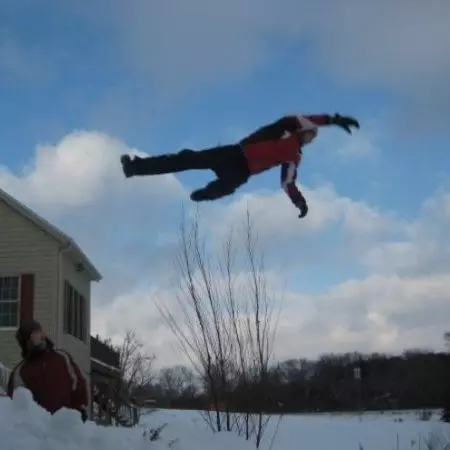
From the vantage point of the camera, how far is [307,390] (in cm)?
5047

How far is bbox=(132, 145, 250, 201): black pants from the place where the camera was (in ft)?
13.2

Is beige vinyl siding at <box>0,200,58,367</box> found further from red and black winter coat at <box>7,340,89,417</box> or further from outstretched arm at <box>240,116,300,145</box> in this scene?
outstretched arm at <box>240,116,300,145</box>

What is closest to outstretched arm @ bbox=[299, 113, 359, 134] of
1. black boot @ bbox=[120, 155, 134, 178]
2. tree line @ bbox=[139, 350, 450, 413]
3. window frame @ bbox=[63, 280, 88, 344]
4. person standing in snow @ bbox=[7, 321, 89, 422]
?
black boot @ bbox=[120, 155, 134, 178]

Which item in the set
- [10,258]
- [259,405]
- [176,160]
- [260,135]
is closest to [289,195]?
[260,135]

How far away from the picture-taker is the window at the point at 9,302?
16.4 metres

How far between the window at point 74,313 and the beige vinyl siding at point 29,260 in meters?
0.69

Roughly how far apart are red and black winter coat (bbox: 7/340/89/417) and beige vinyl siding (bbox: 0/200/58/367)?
10.8 meters

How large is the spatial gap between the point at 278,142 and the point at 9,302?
13.5 m

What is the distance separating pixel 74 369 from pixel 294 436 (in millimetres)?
17014

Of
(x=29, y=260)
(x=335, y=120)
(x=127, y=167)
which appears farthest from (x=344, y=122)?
(x=29, y=260)

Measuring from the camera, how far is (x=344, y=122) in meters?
3.99

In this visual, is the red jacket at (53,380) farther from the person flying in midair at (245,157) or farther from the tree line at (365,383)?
the tree line at (365,383)

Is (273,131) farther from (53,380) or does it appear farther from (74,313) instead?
(74,313)

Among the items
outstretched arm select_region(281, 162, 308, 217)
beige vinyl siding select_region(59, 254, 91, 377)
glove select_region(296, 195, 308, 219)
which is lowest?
glove select_region(296, 195, 308, 219)
